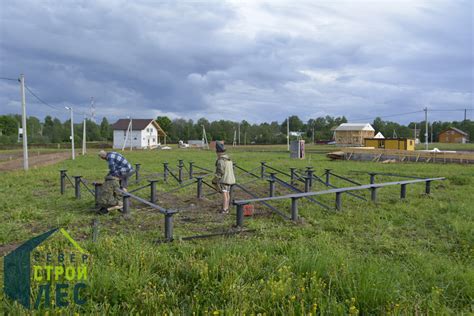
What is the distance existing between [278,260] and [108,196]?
4461 millimetres

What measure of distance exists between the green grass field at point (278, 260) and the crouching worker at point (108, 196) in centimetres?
29

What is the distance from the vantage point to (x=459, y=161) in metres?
21.7

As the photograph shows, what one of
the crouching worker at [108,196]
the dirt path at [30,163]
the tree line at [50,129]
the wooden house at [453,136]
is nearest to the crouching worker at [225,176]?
the crouching worker at [108,196]

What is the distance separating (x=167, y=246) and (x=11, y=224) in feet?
10.9

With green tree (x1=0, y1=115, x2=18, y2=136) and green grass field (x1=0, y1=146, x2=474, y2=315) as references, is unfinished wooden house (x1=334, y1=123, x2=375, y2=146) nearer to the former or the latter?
green grass field (x1=0, y1=146, x2=474, y2=315)

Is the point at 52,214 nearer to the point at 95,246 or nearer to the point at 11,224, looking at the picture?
the point at 11,224

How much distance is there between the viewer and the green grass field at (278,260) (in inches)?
117

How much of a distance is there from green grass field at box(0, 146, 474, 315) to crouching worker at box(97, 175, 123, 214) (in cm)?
29

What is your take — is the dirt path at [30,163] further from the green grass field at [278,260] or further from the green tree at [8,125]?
the green tree at [8,125]

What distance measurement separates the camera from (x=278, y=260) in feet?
12.7

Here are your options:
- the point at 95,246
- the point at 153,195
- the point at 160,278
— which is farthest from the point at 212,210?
the point at 160,278

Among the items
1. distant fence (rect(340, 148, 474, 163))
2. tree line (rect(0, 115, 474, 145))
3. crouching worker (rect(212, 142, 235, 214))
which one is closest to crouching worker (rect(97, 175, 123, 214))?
crouching worker (rect(212, 142, 235, 214))

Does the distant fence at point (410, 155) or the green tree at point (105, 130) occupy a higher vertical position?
the green tree at point (105, 130)

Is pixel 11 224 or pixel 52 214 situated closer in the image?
pixel 11 224
